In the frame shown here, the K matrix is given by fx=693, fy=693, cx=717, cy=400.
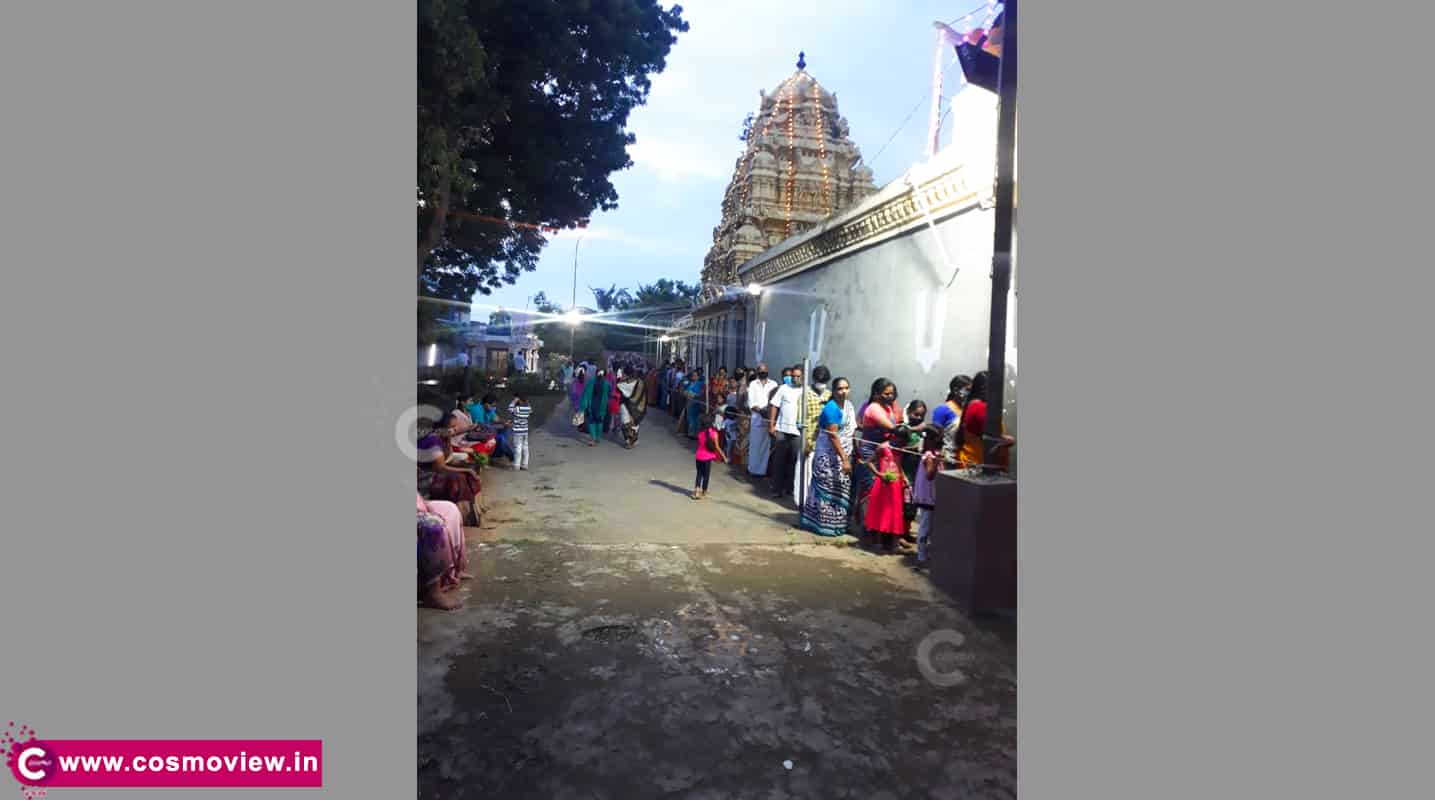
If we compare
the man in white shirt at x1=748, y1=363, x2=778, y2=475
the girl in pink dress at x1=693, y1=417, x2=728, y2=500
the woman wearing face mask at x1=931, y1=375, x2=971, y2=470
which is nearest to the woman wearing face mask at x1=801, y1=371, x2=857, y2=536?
the woman wearing face mask at x1=931, y1=375, x2=971, y2=470

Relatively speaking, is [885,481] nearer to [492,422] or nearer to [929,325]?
[929,325]

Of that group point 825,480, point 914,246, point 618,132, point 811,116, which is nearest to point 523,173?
point 618,132

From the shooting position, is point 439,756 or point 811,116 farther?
point 811,116

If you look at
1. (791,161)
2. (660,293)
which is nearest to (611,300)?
(660,293)

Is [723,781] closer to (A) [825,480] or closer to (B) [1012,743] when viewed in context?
(B) [1012,743]

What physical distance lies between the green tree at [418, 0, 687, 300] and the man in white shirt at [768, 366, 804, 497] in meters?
4.31

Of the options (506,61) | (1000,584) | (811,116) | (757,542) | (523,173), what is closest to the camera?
(1000,584)

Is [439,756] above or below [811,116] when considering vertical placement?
below

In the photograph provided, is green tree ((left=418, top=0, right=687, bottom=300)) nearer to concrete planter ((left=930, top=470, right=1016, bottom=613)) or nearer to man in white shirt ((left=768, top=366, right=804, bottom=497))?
man in white shirt ((left=768, top=366, right=804, bottom=497))

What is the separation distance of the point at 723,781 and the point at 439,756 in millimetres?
1085

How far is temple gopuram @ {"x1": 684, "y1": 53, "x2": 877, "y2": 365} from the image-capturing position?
1625 centimetres

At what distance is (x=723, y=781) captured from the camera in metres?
2.56

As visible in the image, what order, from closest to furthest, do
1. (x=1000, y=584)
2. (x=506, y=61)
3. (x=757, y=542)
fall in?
(x=1000, y=584) → (x=757, y=542) → (x=506, y=61)
